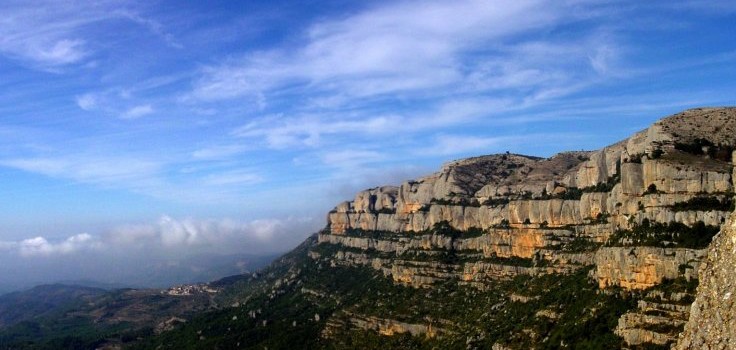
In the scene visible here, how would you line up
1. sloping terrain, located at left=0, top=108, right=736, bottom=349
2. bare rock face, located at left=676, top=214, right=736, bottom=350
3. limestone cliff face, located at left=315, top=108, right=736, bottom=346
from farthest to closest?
sloping terrain, located at left=0, top=108, right=736, bottom=349, limestone cliff face, located at left=315, top=108, right=736, bottom=346, bare rock face, located at left=676, top=214, right=736, bottom=350

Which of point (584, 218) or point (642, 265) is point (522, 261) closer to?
point (584, 218)

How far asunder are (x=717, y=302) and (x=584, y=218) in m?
80.4

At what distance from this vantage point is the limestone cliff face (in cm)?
6369

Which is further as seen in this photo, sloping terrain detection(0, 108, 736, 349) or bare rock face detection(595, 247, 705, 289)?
sloping terrain detection(0, 108, 736, 349)

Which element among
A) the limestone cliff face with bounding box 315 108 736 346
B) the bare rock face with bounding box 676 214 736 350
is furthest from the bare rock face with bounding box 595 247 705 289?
the bare rock face with bounding box 676 214 736 350

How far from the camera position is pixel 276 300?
178m

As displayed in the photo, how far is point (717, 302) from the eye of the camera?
23875 millimetres

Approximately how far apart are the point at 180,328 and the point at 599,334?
142 meters

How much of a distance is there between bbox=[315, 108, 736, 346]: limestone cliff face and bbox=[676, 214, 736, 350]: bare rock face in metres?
0.54

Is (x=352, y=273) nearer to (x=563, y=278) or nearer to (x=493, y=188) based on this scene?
(x=493, y=188)

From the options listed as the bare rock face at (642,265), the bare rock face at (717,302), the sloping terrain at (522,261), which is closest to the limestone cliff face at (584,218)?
the bare rock face at (642,265)

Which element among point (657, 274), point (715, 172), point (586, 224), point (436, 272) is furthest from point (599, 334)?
point (436, 272)

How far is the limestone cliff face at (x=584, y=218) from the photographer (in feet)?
209

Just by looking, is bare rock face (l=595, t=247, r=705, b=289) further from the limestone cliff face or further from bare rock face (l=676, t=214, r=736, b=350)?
bare rock face (l=676, t=214, r=736, b=350)
